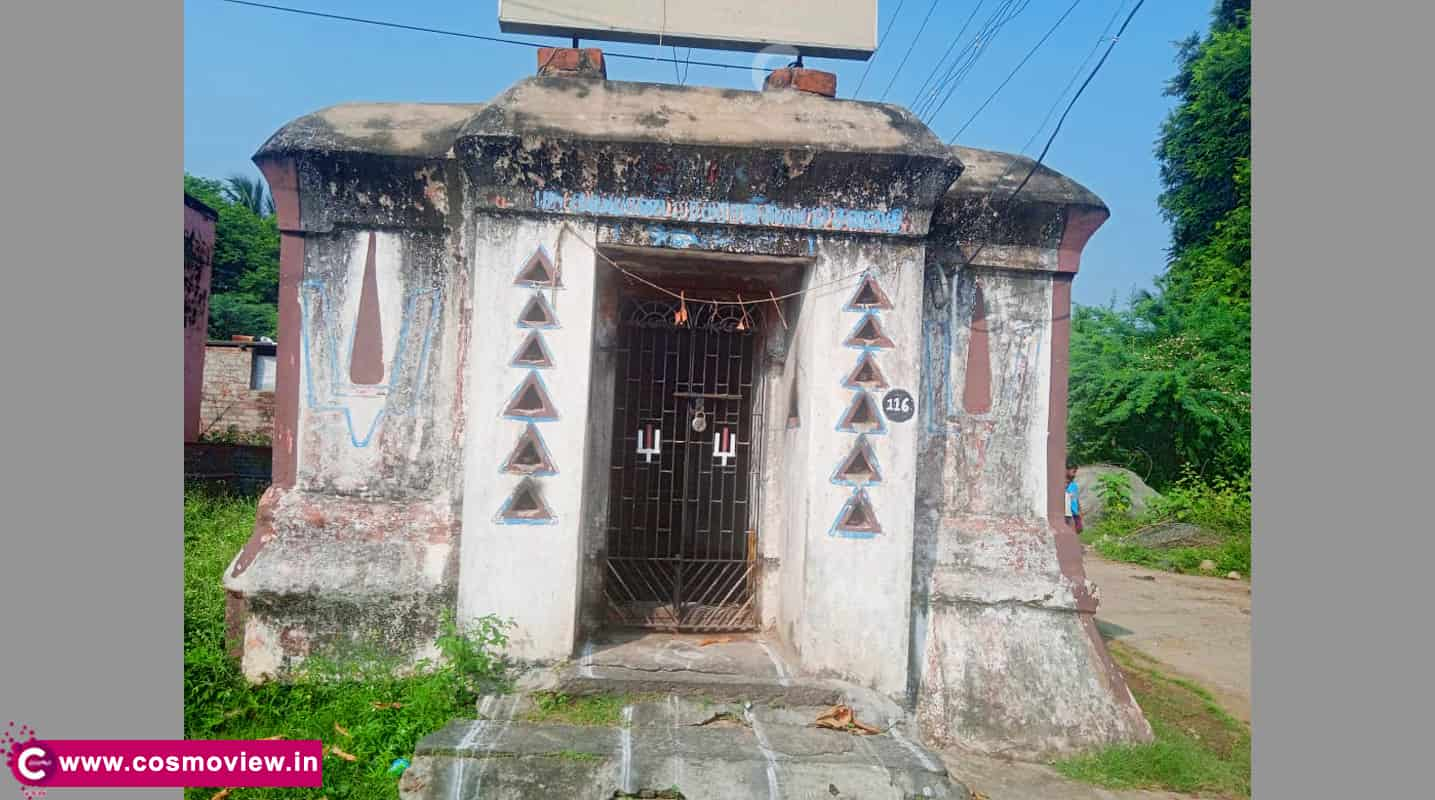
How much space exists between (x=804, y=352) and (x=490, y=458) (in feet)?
6.65

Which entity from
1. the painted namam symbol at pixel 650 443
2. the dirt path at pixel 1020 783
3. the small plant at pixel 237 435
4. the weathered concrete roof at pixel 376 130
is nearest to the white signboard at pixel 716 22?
the weathered concrete roof at pixel 376 130

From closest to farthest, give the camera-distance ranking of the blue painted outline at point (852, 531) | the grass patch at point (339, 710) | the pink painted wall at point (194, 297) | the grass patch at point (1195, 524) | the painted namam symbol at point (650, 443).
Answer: the grass patch at point (339, 710) → the blue painted outline at point (852, 531) → the painted namam symbol at point (650, 443) → the pink painted wall at point (194, 297) → the grass patch at point (1195, 524)

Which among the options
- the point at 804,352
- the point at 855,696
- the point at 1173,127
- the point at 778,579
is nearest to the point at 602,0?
the point at 804,352

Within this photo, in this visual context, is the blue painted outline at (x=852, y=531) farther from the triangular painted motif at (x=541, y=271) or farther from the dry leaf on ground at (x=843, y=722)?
the triangular painted motif at (x=541, y=271)

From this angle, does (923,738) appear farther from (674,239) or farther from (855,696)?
(674,239)

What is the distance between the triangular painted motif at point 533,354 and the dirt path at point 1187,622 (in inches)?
243

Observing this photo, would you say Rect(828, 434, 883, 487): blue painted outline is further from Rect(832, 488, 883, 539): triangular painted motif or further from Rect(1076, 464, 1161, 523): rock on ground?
Rect(1076, 464, 1161, 523): rock on ground

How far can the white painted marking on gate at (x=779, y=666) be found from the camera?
5014mm

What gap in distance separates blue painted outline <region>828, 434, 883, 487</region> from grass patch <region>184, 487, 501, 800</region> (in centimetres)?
222

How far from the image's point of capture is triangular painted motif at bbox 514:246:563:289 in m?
5.11

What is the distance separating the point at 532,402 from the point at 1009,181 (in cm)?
352

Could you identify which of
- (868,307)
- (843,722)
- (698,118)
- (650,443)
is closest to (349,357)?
(650,443)

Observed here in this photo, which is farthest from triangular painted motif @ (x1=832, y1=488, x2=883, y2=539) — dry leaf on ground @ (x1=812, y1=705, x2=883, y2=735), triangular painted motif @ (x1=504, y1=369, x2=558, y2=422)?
triangular painted motif @ (x1=504, y1=369, x2=558, y2=422)

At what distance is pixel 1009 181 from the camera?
5.95m
